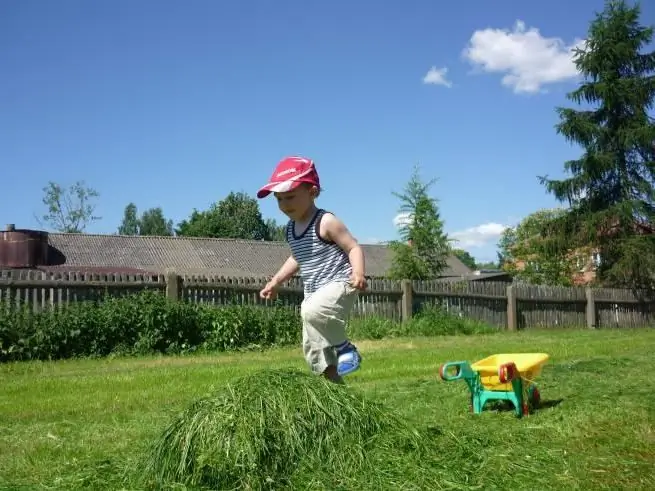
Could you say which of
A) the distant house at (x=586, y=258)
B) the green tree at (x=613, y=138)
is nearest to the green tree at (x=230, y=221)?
the distant house at (x=586, y=258)

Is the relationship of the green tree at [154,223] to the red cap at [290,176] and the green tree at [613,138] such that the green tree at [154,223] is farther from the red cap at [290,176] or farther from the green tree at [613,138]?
the red cap at [290,176]

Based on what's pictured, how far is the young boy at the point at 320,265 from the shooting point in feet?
14.4

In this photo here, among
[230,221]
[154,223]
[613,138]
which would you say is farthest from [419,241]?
[154,223]

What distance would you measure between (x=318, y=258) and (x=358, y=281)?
46cm

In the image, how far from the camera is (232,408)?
3119 mm

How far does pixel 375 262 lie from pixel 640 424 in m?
42.7

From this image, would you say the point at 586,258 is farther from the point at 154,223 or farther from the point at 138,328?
the point at 154,223

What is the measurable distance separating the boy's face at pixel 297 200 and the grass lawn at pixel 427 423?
161cm

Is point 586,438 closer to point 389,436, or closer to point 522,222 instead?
point 389,436

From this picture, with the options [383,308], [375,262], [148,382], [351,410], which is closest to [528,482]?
[351,410]

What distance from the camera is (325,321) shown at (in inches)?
172

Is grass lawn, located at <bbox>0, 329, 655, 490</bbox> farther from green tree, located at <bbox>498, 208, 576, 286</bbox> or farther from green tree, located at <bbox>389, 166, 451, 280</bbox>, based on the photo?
green tree, located at <bbox>498, 208, 576, 286</bbox>

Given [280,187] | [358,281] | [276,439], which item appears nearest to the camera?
[276,439]

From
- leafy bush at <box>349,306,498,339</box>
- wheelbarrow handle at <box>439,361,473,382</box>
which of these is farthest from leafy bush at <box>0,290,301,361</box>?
wheelbarrow handle at <box>439,361,473,382</box>
